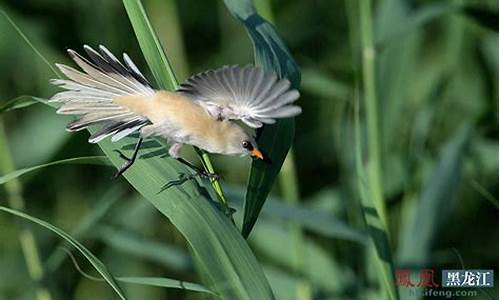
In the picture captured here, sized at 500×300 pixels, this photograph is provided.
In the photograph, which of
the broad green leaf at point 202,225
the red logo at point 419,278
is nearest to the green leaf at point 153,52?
the broad green leaf at point 202,225

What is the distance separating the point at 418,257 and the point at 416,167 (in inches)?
15.5

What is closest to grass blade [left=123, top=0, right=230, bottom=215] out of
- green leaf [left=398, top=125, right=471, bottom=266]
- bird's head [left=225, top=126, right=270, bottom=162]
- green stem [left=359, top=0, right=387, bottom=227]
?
bird's head [left=225, top=126, right=270, bottom=162]

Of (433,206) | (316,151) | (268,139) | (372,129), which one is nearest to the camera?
(268,139)

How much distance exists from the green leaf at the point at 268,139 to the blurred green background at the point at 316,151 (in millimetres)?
734

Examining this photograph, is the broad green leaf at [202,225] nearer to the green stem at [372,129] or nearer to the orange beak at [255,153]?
the orange beak at [255,153]

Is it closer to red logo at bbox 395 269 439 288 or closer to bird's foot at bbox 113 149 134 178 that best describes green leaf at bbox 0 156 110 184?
bird's foot at bbox 113 149 134 178

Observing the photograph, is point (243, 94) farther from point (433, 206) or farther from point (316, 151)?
point (316, 151)

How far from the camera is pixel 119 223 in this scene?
8.87ft

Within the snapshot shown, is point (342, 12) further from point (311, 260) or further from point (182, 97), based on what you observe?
point (182, 97)

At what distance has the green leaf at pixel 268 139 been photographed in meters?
1.36

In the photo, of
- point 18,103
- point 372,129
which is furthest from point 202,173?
point 372,129

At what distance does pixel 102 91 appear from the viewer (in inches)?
49.4

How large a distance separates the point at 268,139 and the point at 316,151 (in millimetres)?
1893

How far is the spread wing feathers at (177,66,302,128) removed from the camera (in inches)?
42.8
